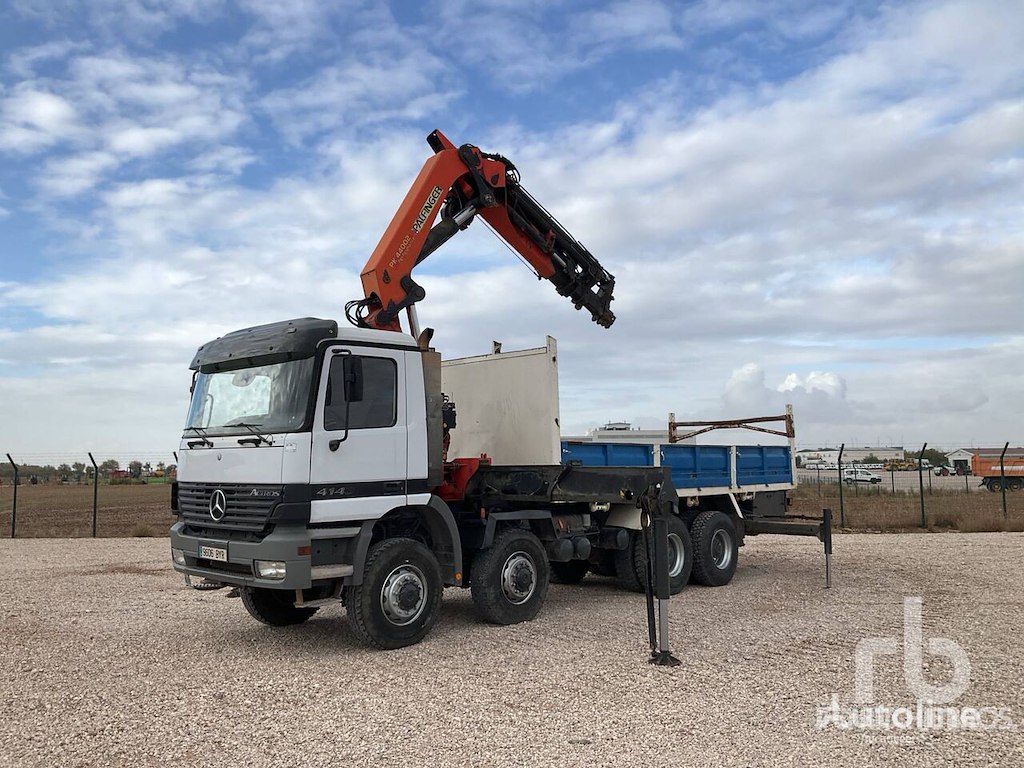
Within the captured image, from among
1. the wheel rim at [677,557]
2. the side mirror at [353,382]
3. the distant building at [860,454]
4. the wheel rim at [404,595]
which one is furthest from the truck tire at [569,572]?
the distant building at [860,454]

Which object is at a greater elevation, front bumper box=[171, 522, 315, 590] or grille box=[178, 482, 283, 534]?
grille box=[178, 482, 283, 534]

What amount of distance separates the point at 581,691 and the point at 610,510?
423cm

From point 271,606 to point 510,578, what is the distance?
95.6 inches

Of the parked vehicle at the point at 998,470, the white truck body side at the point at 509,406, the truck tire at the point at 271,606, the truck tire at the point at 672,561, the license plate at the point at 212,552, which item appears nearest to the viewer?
the license plate at the point at 212,552

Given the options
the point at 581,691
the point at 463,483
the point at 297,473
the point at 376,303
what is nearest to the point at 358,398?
the point at 297,473

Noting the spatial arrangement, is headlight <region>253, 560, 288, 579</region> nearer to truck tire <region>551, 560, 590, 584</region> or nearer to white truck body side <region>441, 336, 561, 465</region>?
white truck body side <region>441, 336, 561, 465</region>

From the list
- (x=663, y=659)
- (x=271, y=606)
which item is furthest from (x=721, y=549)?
(x=271, y=606)

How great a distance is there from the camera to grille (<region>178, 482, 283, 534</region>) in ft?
23.0

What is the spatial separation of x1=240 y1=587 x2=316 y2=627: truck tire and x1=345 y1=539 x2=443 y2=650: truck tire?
1397mm

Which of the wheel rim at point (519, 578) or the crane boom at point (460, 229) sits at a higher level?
the crane boom at point (460, 229)

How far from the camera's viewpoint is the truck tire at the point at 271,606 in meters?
8.46

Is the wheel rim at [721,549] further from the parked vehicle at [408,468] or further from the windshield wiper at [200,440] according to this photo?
the windshield wiper at [200,440]

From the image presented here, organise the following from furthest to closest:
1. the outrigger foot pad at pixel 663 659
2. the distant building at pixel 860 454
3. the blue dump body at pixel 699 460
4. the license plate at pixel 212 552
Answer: the distant building at pixel 860 454 → the blue dump body at pixel 699 460 → the license plate at pixel 212 552 → the outrigger foot pad at pixel 663 659

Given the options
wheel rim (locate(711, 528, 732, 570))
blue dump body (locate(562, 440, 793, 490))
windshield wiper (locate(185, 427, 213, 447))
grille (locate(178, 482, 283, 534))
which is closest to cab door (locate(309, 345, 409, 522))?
grille (locate(178, 482, 283, 534))
